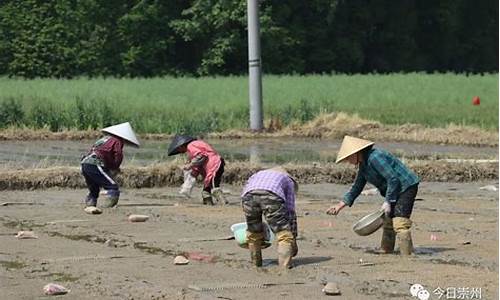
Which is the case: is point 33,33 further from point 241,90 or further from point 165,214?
point 165,214

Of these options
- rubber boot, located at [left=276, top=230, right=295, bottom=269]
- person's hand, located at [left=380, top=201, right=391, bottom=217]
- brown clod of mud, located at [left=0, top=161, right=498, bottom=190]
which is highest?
person's hand, located at [left=380, top=201, right=391, bottom=217]

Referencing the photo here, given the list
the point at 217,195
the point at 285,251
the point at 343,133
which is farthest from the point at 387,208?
the point at 343,133

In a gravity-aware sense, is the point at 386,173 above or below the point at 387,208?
above

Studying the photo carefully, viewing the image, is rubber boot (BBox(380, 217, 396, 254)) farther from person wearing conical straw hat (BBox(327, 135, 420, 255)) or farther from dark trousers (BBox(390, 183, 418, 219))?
dark trousers (BBox(390, 183, 418, 219))

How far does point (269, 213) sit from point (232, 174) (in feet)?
27.8

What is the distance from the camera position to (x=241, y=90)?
46.5 meters

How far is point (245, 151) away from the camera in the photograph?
2473 centimetres

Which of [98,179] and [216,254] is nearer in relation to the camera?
[216,254]

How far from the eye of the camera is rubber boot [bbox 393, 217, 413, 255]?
11.3 m

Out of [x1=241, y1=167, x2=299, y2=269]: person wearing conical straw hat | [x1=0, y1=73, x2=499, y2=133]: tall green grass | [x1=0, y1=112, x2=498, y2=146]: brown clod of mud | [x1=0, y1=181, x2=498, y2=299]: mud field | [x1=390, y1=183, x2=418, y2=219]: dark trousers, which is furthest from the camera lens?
[x1=0, y1=73, x2=499, y2=133]: tall green grass

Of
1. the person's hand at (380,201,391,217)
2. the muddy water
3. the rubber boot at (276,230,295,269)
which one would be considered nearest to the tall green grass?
the muddy water

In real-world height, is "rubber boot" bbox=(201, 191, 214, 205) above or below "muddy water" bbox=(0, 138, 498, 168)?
above

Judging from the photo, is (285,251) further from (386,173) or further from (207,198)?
(207,198)

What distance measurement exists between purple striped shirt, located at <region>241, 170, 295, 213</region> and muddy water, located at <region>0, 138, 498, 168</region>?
943 centimetres
